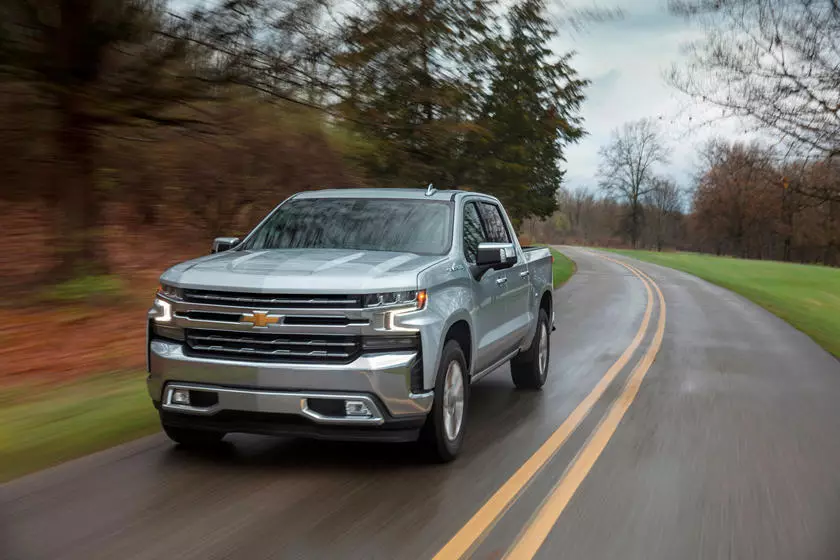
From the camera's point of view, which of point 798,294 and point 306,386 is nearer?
point 306,386

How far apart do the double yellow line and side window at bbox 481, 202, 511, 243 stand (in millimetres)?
1803

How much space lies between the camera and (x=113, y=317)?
12594 mm

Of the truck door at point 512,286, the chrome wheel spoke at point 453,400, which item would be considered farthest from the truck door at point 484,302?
the chrome wheel spoke at point 453,400

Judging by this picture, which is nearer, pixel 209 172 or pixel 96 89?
pixel 96 89

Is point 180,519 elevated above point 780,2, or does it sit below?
below

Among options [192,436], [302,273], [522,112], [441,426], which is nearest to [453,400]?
[441,426]

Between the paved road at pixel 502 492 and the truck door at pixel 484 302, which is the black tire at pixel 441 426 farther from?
the truck door at pixel 484 302

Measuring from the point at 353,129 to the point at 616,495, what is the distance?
10.7 meters

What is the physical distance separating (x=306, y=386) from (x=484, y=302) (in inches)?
83.3

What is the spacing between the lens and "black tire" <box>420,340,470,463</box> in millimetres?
5809

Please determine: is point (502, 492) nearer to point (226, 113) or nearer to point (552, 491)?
point (552, 491)

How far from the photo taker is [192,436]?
20.4 feet

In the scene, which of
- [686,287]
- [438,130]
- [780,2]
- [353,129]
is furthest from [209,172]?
[686,287]

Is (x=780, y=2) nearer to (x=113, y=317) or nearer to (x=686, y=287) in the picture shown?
(x=113, y=317)
